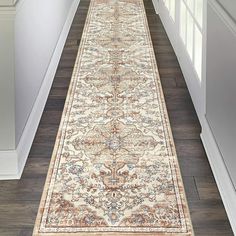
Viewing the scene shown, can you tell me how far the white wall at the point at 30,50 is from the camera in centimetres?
268

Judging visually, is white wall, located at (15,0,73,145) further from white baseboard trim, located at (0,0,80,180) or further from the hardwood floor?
the hardwood floor

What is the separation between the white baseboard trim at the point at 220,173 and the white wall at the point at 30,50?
3.41ft

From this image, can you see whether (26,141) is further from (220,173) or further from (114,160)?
(220,173)

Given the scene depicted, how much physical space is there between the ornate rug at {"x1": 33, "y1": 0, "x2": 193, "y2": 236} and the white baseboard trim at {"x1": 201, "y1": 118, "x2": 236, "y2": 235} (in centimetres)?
18

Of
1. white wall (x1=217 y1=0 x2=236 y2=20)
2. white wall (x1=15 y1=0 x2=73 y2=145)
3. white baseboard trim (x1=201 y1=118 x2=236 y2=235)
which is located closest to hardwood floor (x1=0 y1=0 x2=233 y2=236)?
white baseboard trim (x1=201 y1=118 x2=236 y2=235)

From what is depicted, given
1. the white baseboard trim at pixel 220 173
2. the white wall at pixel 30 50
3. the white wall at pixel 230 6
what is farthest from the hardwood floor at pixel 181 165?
the white wall at pixel 230 6

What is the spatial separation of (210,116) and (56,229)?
3.73 feet

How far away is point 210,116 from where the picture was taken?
2.84 m

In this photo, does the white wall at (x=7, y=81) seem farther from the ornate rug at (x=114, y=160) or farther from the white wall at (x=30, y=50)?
the ornate rug at (x=114, y=160)

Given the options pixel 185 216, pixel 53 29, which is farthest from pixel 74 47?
pixel 185 216

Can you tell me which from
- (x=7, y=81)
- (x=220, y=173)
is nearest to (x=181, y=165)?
(x=220, y=173)

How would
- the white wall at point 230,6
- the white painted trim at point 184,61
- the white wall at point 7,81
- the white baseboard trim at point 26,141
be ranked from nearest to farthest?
the white wall at point 230,6
the white wall at point 7,81
the white baseboard trim at point 26,141
the white painted trim at point 184,61

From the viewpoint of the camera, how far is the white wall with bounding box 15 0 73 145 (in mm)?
2678

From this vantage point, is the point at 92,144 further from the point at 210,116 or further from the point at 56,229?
the point at 56,229
